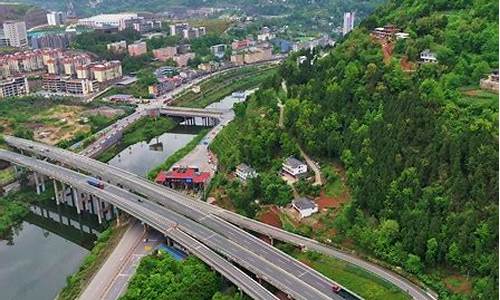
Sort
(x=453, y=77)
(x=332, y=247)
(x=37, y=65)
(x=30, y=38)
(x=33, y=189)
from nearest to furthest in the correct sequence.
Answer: (x=332, y=247) < (x=453, y=77) < (x=33, y=189) < (x=37, y=65) < (x=30, y=38)

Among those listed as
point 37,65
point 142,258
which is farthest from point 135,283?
point 37,65

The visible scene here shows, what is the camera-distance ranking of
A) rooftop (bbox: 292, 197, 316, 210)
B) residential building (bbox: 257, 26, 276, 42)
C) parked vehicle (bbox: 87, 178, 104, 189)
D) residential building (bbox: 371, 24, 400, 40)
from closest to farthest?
rooftop (bbox: 292, 197, 316, 210) < parked vehicle (bbox: 87, 178, 104, 189) < residential building (bbox: 371, 24, 400, 40) < residential building (bbox: 257, 26, 276, 42)

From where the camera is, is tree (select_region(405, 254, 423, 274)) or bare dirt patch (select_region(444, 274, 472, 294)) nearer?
bare dirt patch (select_region(444, 274, 472, 294))

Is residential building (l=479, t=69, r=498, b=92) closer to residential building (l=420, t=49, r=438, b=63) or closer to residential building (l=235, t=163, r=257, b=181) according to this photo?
residential building (l=420, t=49, r=438, b=63)

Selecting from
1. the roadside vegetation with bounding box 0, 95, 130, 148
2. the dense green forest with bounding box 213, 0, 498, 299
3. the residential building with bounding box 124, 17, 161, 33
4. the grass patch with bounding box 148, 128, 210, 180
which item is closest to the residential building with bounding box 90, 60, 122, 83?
the roadside vegetation with bounding box 0, 95, 130, 148

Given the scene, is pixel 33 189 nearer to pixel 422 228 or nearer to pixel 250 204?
pixel 250 204
